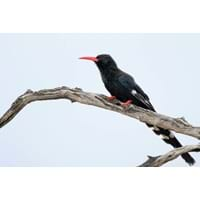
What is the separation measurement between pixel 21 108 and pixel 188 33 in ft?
3.12

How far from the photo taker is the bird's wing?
284cm

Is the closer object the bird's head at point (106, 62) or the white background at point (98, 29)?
the white background at point (98, 29)

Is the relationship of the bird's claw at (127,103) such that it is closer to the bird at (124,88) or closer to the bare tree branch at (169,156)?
the bird at (124,88)

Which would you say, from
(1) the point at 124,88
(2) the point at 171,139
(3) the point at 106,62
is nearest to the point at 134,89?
(1) the point at 124,88

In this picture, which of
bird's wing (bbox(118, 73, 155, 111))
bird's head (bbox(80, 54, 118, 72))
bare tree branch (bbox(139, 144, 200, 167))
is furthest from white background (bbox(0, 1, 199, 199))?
bird's wing (bbox(118, 73, 155, 111))

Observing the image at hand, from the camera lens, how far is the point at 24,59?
2883mm

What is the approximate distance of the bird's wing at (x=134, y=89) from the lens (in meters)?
2.84

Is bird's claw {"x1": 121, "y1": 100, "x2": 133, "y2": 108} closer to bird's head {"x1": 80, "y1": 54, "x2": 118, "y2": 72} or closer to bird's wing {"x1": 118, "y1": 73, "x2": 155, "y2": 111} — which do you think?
bird's wing {"x1": 118, "y1": 73, "x2": 155, "y2": 111}

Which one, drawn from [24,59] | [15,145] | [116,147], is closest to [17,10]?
[24,59]

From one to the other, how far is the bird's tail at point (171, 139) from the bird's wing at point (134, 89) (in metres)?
0.12

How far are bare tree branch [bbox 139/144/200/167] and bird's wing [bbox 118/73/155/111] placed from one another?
0.25 metres

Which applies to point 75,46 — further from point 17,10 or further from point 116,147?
point 116,147

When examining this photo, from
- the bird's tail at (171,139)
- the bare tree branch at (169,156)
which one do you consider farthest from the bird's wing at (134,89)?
the bare tree branch at (169,156)

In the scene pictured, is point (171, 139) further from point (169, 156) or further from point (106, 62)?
point (106, 62)
